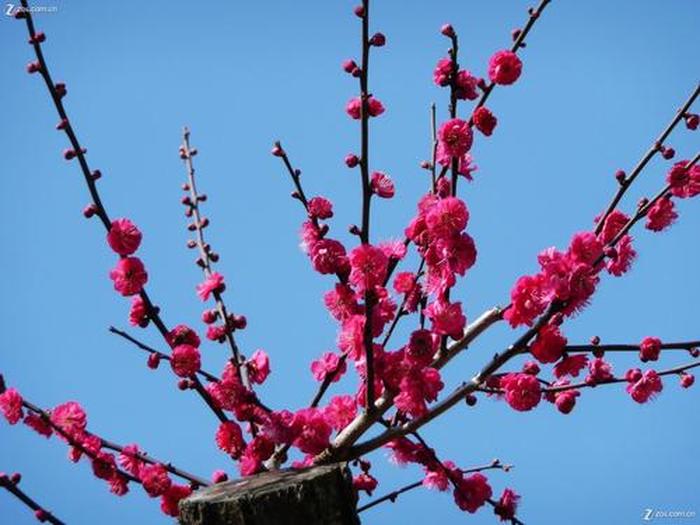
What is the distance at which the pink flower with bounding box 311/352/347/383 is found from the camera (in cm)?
333

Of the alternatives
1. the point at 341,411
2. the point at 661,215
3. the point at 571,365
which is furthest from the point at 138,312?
the point at 661,215

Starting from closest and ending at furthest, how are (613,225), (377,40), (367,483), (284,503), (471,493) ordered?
(284,503) → (377,40) → (613,225) → (471,493) → (367,483)

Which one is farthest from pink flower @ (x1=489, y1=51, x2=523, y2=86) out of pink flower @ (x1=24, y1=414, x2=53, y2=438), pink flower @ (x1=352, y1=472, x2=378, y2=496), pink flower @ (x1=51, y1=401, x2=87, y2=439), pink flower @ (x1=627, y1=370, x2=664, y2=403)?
pink flower @ (x1=24, y1=414, x2=53, y2=438)

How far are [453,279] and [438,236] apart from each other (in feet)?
0.68

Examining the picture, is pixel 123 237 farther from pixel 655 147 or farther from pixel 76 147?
pixel 655 147

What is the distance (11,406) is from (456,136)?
7.77 feet

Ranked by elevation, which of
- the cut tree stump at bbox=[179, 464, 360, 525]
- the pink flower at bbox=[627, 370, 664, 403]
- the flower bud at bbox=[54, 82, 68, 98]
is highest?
the flower bud at bbox=[54, 82, 68, 98]

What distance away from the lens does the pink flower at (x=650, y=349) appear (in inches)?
118

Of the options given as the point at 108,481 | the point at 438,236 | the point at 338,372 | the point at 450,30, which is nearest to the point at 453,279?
the point at 438,236

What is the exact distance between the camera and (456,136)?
10.2ft

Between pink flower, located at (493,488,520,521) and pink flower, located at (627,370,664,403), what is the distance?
2.75ft

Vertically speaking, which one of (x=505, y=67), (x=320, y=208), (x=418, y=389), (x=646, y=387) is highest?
(x=505, y=67)

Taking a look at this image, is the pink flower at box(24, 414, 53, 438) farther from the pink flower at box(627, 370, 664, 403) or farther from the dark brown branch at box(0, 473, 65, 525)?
the pink flower at box(627, 370, 664, 403)

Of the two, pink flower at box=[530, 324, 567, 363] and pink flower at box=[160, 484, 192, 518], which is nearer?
pink flower at box=[530, 324, 567, 363]
